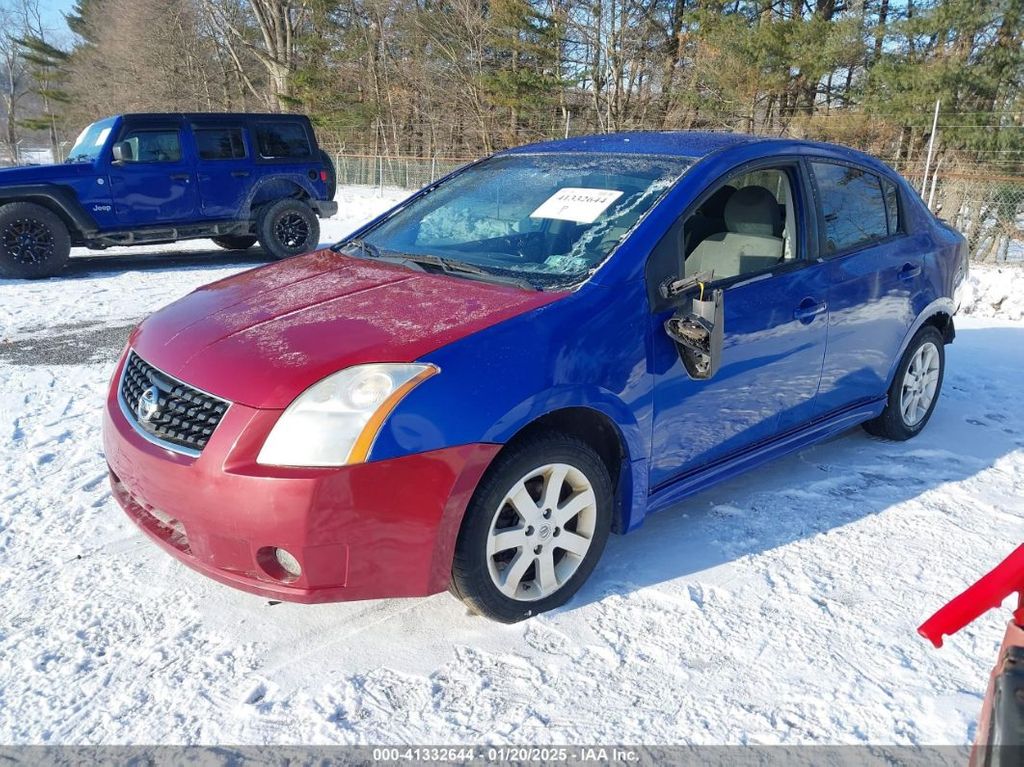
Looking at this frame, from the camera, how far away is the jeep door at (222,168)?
990 cm

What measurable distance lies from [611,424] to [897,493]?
1852mm

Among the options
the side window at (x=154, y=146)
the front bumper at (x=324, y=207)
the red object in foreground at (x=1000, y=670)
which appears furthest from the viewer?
the front bumper at (x=324, y=207)

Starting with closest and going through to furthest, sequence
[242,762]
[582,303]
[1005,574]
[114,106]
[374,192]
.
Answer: [1005,574], [242,762], [582,303], [374,192], [114,106]

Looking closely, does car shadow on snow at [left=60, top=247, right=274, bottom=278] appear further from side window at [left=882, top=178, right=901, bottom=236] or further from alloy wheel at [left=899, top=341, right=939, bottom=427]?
alloy wheel at [left=899, top=341, right=939, bottom=427]

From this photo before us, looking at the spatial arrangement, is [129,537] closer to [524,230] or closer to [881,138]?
[524,230]

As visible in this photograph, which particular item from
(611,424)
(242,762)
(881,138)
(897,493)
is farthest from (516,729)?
(881,138)

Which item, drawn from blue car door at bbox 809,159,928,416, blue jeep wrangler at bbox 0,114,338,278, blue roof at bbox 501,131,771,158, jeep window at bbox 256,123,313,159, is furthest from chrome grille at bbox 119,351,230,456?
jeep window at bbox 256,123,313,159

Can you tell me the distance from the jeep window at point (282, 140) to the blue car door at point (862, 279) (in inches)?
334

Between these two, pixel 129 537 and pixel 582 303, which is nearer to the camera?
pixel 582 303

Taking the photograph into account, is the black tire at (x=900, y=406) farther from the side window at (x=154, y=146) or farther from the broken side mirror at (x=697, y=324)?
the side window at (x=154, y=146)

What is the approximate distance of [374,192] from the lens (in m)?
25.5

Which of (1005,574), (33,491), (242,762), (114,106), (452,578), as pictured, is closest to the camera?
(1005,574)

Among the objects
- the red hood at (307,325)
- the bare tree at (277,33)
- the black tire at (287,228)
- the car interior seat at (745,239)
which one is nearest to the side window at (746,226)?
the car interior seat at (745,239)

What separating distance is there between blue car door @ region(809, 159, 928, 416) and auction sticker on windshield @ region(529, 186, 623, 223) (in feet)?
3.71
